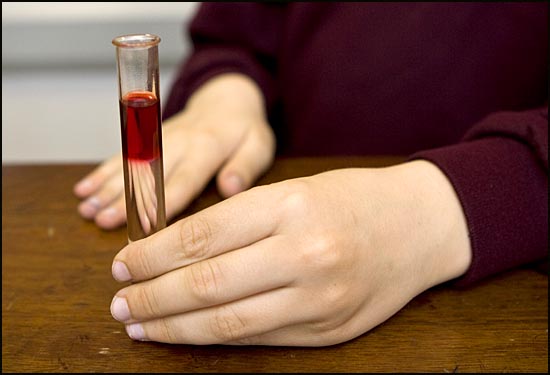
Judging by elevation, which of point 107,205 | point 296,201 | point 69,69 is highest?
point 296,201

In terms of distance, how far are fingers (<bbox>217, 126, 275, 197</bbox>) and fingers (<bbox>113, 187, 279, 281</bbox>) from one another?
21cm

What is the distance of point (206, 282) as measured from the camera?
1.48 ft

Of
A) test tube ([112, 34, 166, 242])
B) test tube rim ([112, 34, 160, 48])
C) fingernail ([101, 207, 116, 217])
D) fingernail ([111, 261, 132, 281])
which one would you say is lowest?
fingernail ([101, 207, 116, 217])

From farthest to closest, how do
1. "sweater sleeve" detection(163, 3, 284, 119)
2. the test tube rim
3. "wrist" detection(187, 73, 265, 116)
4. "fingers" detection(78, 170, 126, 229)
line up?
A: 1. "sweater sleeve" detection(163, 3, 284, 119)
2. "wrist" detection(187, 73, 265, 116)
3. "fingers" detection(78, 170, 126, 229)
4. the test tube rim

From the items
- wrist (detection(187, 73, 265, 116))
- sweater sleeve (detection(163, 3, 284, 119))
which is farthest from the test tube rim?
sweater sleeve (detection(163, 3, 284, 119))

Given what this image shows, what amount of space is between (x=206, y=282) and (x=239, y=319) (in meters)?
0.03

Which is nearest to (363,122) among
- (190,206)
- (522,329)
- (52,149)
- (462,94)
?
(462,94)

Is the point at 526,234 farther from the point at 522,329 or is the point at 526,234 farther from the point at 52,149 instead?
the point at 52,149

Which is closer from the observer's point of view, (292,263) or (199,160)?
(292,263)

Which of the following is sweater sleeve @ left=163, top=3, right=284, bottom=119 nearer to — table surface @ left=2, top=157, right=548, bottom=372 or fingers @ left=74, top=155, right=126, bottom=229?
fingers @ left=74, top=155, right=126, bottom=229

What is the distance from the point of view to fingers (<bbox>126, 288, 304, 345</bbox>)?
46 cm

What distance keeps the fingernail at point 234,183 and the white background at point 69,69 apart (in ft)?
2.29

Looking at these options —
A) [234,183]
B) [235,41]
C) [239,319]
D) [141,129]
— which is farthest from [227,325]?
[235,41]

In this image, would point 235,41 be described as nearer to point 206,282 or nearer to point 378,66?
point 378,66
